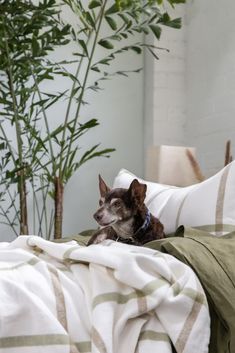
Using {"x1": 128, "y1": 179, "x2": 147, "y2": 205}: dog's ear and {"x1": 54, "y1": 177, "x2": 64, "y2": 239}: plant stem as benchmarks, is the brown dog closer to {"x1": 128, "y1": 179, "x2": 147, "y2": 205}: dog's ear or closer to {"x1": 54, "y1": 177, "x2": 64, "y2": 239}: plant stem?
{"x1": 128, "y1": 179, "x2": 147, "y2": 205}: dog's ear

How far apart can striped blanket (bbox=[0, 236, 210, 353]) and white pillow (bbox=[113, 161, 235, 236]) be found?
40 cm

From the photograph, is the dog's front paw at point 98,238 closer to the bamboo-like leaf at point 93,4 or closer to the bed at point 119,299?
the bed at point 119,299

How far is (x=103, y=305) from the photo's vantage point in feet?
2.70

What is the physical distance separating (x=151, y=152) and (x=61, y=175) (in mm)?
483

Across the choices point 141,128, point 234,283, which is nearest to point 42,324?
point 234,283

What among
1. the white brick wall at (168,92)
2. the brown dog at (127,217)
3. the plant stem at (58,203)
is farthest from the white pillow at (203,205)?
the white brick wall at (168,92)

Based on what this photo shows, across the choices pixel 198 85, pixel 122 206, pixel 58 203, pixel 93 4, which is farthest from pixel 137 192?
pixel 198 85

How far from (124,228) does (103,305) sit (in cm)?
44

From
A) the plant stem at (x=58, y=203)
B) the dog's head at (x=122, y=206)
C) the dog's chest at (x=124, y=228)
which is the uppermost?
the dog's head at (x=122, y=206)

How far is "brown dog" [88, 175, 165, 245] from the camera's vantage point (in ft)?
4.09

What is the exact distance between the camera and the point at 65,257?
950mm

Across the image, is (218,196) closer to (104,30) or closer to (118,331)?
(118,331)

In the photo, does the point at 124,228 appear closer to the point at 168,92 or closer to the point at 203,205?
the point at 203,205

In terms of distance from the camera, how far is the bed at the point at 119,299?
2.55ft
